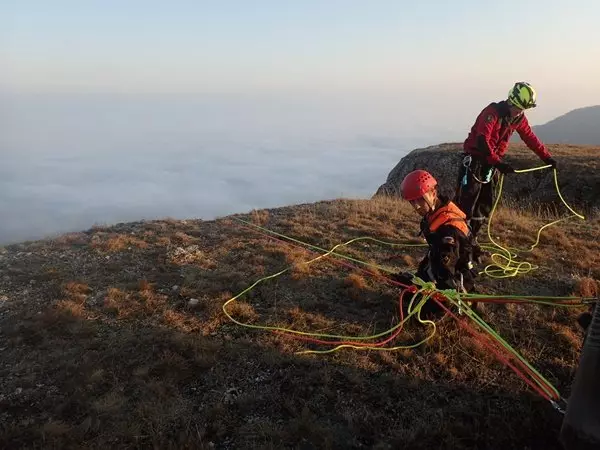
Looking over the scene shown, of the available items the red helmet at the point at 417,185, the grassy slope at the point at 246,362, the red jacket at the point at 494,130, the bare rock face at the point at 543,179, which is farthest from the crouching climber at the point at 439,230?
the bare rock face at the point at 543,179

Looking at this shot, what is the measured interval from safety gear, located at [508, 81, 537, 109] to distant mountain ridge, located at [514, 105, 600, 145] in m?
136

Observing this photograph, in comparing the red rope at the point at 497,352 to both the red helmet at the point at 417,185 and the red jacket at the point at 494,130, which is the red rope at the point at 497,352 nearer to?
the red helmet at the point at 417,185

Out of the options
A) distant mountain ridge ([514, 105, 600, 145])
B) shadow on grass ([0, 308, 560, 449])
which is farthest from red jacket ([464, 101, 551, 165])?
distant mountain ridge ([514, 105, 600, 145])

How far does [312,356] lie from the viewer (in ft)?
17.4

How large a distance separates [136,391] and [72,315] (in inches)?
81.8

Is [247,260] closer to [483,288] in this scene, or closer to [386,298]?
[386,298]

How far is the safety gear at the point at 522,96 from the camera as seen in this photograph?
7035 millimetres

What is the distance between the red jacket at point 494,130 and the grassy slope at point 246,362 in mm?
2218

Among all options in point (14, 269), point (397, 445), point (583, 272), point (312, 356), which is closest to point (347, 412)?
point (397, 445)

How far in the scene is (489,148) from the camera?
7.34 m

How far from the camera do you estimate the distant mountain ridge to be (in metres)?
136

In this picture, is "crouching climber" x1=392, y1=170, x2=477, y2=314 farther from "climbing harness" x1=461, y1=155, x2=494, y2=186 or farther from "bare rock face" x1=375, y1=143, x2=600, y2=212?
"bare rock face" x1=375, y1=143, x2=600, y2=212

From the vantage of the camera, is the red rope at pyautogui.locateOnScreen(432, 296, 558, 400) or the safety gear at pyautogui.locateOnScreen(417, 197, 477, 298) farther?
the safety gear at pyautogui.locateOnScreen(417, 197, 477, 298)

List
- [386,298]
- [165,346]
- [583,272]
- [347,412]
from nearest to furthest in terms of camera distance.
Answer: [347,412] → [165,346] → [386,298] → [583,272]
